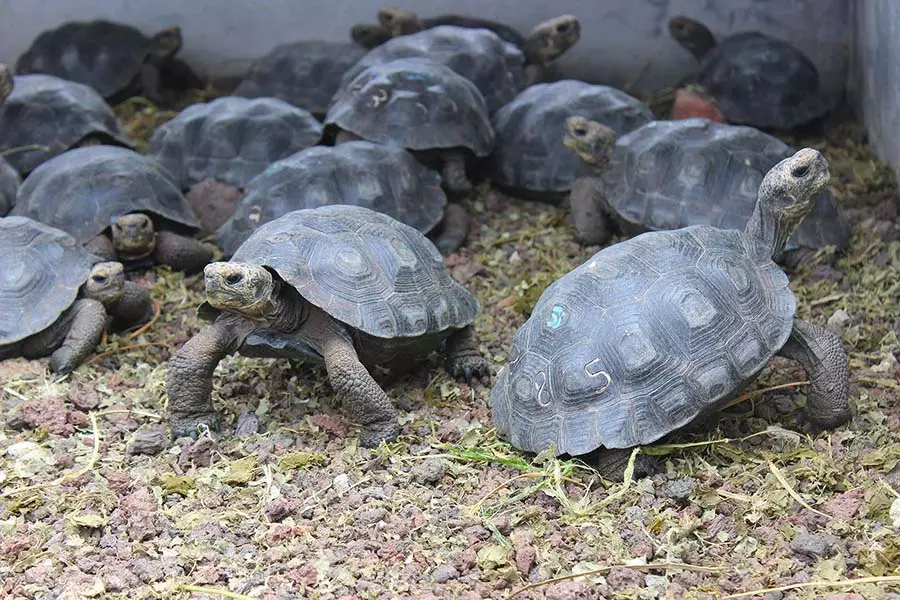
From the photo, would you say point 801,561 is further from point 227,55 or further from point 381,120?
point 227,55

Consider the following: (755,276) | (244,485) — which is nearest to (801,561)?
(755,276)

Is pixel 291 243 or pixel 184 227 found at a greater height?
pixel 291 243

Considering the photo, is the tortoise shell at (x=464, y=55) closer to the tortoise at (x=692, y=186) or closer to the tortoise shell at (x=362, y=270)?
the tortoise at (x=692, y=186)

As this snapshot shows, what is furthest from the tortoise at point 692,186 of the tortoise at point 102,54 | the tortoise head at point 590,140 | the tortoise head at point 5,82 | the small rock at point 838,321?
the tortoise at point 102,54

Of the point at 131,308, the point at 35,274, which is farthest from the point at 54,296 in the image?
the point at 131,308

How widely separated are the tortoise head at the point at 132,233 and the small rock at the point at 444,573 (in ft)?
10.8

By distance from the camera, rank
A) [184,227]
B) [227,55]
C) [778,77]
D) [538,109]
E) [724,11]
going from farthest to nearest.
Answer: [227,55] < [724,11] < [778,77] < [538,109] < [184,227]

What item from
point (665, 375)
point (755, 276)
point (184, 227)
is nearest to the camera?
point (665, 375)

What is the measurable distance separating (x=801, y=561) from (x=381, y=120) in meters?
4.07

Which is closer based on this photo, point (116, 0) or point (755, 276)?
point (755, 276)

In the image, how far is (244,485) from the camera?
156 inches

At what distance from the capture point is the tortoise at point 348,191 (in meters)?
5.91

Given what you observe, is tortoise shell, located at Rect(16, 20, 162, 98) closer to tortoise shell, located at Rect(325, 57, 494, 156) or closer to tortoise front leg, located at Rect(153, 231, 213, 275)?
tortoise shell, located at Rect(325, 57, 494, 156)

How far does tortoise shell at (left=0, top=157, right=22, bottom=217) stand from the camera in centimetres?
657
